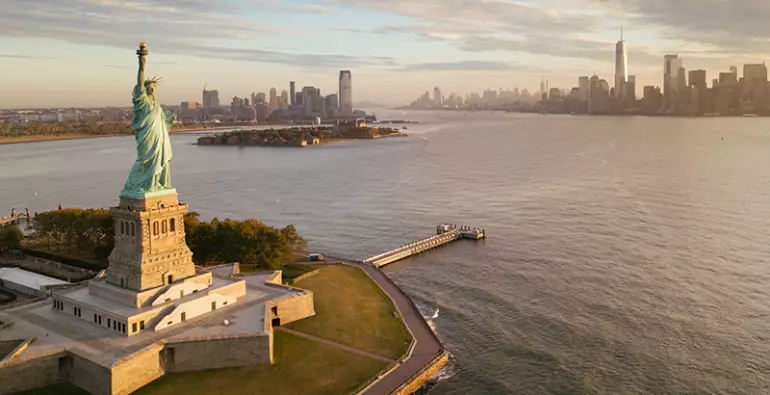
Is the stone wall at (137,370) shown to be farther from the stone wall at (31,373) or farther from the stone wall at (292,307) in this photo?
the stone wall at (292,307)

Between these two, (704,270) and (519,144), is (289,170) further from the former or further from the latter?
(704,270)

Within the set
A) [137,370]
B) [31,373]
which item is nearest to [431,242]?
[137,370]

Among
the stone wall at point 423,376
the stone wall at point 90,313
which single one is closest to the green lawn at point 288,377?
the stone wall at point 423,376

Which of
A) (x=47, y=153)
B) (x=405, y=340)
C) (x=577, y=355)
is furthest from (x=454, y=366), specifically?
(x=47, y=153)

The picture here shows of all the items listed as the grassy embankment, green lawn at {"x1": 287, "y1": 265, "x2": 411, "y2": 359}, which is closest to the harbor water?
green lawn at {"x1": 287, "y1": 265, "x2": 411, "y2": 359}

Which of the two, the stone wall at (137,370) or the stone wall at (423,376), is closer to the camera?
the stone wall at (137,370)
